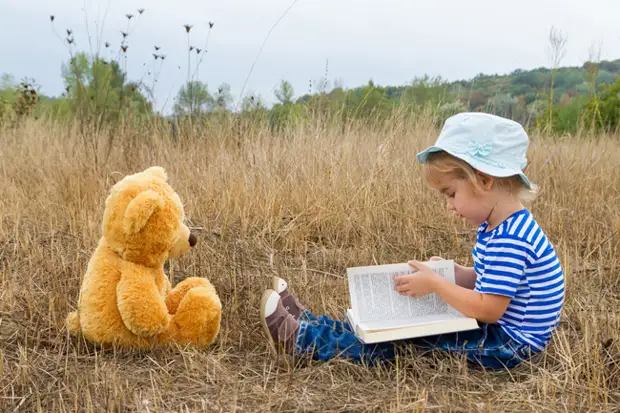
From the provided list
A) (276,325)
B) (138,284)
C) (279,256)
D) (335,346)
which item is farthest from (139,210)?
(279,256)

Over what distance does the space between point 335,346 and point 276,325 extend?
0.81 feet

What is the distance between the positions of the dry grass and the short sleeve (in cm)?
31

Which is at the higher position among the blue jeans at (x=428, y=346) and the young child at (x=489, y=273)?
the young child at (x=489, y=273)

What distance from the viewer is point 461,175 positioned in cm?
226

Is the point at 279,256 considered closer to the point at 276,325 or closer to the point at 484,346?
the point at 276,325

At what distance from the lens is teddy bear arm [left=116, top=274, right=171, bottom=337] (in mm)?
2283

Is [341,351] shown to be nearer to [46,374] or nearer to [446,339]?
[446,339]

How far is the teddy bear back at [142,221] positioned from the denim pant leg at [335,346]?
651 mm

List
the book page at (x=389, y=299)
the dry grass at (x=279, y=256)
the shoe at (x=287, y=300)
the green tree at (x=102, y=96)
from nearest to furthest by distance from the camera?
the dry grass at (x=279, y=256), the book page at (x=389, y=299), the shoe at (x=287, y=300), the green tree at (x=102, y=96)

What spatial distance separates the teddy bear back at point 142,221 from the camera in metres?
2.29

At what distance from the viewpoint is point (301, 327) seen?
2361 mm

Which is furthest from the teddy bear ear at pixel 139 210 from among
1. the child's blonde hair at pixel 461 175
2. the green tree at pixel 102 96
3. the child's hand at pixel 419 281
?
the green tree at pixel 102 96

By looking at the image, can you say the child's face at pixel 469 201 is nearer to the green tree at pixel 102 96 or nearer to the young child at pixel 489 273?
the young child at pixel 489 273

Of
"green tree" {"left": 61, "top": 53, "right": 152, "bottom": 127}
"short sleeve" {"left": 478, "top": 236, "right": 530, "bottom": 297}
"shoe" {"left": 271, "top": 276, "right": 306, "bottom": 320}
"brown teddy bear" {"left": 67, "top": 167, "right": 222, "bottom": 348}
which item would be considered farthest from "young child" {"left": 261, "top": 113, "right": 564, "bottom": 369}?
"green tree" {"left": 61, "top": 53, "right": 152, "bottom": 127}
